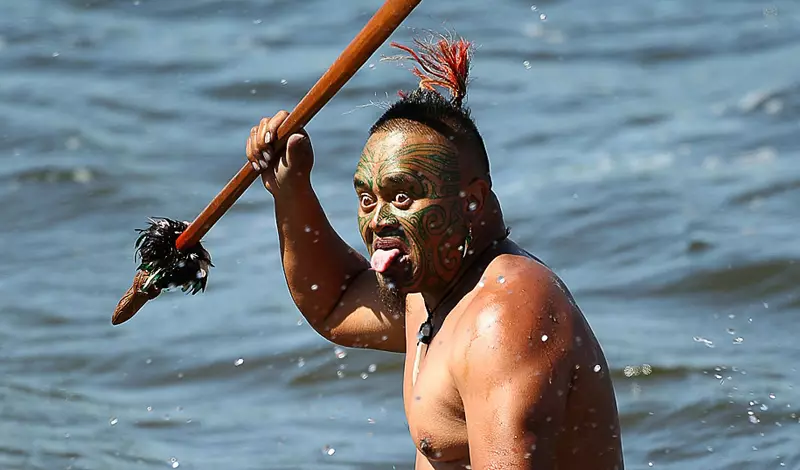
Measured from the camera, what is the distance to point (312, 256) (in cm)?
399

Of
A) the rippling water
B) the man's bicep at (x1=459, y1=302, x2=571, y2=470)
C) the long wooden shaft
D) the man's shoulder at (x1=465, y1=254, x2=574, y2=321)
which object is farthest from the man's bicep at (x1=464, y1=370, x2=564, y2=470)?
the rippling water

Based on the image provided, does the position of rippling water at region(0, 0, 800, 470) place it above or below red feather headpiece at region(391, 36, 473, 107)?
below

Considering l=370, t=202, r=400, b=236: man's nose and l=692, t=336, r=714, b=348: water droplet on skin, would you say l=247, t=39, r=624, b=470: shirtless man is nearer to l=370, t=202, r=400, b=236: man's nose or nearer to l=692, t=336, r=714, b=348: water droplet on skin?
l=370, t=202, r=400, b=236: man's nose

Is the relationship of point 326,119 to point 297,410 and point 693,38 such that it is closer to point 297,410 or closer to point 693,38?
point 693,38

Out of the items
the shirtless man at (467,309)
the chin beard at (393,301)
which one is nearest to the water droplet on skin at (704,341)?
the chin beard at (393,301)

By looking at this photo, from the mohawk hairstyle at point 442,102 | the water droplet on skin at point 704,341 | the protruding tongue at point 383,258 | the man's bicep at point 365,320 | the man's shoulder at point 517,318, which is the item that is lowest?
the water droplet on skin at point 704,341

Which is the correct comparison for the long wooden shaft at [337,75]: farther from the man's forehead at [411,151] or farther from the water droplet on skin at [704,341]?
the water droplet on skin at [704,341]

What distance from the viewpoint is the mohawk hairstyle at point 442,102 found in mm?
3330

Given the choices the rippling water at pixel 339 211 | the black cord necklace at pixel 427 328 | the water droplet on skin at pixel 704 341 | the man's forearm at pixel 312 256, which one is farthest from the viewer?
the water droplet on skin at pixel 704 341

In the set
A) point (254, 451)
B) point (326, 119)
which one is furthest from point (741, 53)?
point (254, 451)

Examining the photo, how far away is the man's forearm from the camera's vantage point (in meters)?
3.90

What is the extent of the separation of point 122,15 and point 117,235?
4570 millimetres

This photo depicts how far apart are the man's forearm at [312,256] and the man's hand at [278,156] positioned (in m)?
0.05

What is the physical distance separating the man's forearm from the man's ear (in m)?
0.66
